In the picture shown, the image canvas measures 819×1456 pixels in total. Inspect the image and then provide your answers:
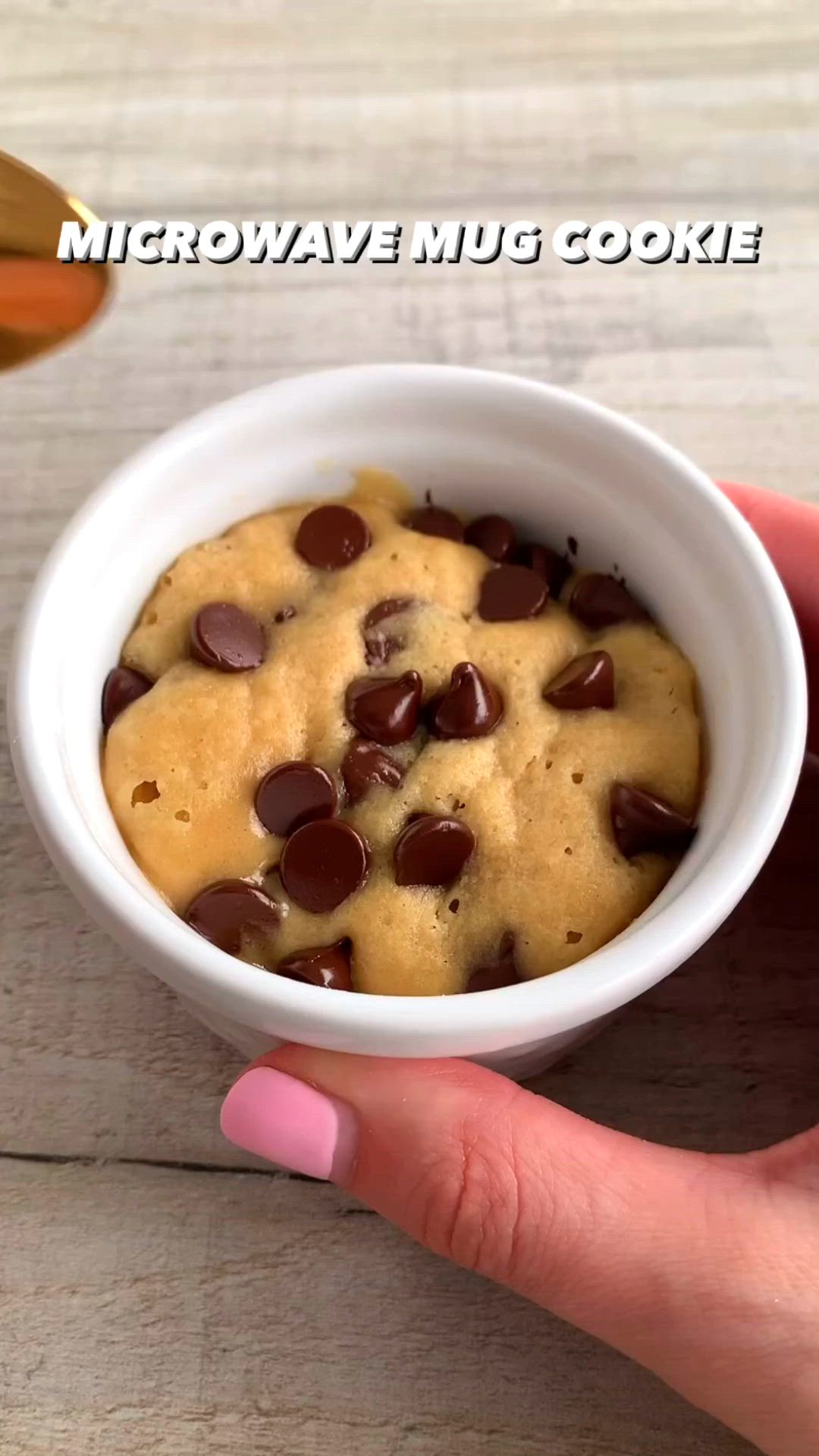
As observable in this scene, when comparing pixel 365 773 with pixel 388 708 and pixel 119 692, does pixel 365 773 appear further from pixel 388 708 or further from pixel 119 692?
pixel 119 692

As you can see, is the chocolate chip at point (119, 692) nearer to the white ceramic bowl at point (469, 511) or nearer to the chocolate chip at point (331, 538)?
the white ceramic bowl at point (469, 511)

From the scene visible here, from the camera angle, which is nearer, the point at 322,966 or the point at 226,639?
the point at 322,966

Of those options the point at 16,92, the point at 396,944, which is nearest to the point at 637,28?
the point at 16,92

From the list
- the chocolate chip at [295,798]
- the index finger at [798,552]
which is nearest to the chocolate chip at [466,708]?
the chocolate chip at [295,798]

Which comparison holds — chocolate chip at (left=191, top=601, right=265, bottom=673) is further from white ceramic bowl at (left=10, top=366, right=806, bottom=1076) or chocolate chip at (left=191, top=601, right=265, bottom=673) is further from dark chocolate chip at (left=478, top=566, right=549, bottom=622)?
dark chocolate chip at (left=478, top=566, right=549, bottom=622)

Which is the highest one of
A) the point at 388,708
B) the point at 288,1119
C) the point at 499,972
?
the point at 388,708

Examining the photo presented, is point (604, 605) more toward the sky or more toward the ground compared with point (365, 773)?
more toward the sky

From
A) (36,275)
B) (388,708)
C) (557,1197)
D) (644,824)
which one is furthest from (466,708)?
(36,275)
